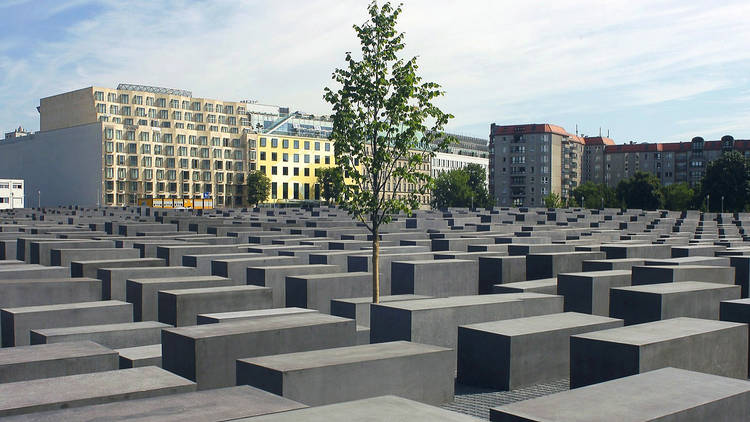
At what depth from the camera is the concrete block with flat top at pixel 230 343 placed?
978 cm

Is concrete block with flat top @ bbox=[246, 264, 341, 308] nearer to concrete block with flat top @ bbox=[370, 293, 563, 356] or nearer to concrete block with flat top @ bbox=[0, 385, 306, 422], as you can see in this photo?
concrete block with flat top @ bbox=[370, 293, 563, 356]

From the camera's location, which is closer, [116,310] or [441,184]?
[116,310]

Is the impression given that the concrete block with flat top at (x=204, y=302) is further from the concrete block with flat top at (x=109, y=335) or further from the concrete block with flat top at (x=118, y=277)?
the concrete block with flat top at (x=118, y=277)

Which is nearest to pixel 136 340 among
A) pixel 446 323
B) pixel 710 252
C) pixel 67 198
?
pixel 446 323

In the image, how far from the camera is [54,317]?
12828mm

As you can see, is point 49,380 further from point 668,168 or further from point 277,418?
point 668,168

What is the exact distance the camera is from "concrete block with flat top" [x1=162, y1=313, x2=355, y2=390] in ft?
32.1

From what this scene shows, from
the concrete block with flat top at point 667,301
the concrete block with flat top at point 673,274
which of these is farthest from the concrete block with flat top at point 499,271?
the concrete block with flat top at point 667,301

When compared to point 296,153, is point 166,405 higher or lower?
lower

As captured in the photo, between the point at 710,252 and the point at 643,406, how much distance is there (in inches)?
743

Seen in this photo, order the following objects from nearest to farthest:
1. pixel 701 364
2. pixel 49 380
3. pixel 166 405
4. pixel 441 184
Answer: pixel 166 405 < pixel 49 380 < pixel 701 364 < pixel 441 184

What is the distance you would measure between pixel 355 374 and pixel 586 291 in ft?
26.9

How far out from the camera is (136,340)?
11.8 m

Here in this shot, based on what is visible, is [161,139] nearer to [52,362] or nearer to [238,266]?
[238,266]
